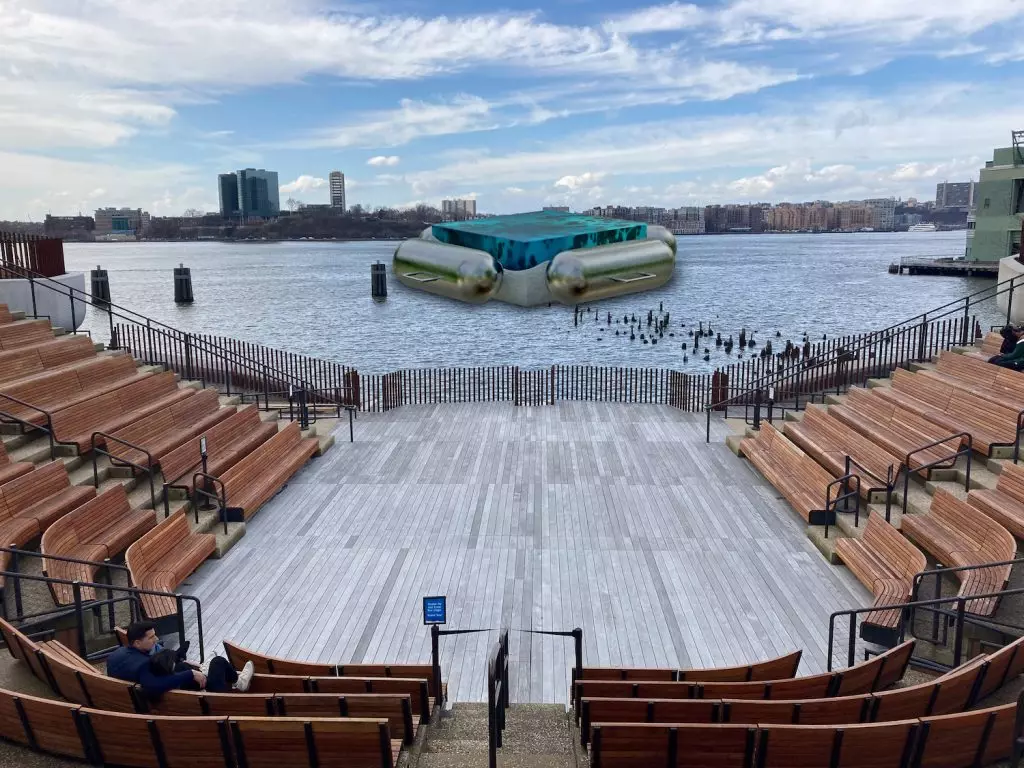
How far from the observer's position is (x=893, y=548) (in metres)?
10.4

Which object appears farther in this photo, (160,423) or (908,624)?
(160,423)

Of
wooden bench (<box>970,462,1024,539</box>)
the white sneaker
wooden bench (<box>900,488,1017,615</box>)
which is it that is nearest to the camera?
the white sneaker

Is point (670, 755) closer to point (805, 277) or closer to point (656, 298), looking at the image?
point (656, 298)

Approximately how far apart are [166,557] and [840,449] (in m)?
11.5

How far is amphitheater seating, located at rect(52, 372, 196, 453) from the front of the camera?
41.5 feet

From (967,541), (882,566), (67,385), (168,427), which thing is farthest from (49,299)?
(967,541)

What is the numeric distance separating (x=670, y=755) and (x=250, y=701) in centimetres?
313

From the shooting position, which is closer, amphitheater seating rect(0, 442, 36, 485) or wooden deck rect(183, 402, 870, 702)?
wooden deck rect(183, 402, 870, 702)

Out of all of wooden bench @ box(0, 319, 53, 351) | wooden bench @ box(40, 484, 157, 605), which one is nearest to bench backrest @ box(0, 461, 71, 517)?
wooden bench @ box(40, 484, 157, 605)

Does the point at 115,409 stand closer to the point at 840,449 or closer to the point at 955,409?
the point at 840,449

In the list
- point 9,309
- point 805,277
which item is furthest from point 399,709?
point 805,277

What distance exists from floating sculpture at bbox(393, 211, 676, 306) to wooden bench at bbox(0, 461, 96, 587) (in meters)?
8.02

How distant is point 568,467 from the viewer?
1625 cm

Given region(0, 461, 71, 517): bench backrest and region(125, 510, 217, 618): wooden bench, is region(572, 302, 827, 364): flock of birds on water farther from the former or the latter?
region(0, 461, 71, 517): bench backrest
